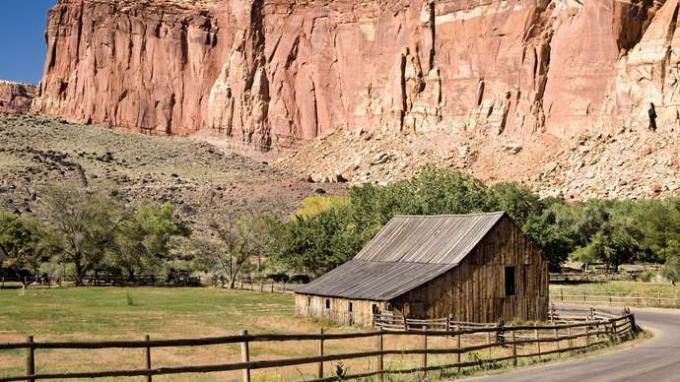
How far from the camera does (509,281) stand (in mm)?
34969

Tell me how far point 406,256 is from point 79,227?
3485 centimetres

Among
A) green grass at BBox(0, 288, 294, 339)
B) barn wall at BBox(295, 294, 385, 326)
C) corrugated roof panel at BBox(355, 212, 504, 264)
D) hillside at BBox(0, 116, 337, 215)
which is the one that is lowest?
green grass at BBox(0, 288, 294, 339)

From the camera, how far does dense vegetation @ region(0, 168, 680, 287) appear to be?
192 feet

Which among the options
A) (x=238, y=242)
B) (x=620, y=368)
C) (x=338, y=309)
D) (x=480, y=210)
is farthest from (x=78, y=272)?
(x=620, y=368)

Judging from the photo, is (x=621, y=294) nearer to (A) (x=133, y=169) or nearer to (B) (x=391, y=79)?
(A) (x=133, y=169)

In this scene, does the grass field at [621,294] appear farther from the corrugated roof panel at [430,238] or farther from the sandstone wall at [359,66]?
the sandstone wall at [359,66]

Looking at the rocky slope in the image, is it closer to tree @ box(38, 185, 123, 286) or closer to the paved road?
tree @ box(38, 185, 123, 286)

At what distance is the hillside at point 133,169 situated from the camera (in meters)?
100

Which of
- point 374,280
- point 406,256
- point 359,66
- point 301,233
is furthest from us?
point 359,66

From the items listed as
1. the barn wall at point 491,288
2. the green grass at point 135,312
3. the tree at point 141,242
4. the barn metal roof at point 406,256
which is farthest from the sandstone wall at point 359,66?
the barn wall at point 491,288

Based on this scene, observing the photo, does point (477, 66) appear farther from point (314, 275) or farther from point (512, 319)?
point (512, 319)

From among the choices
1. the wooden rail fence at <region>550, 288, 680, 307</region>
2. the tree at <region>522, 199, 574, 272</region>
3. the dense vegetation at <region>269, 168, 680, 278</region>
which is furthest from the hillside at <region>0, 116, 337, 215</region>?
the wooden rail fence at <region>550, 288, 680, 307</region>

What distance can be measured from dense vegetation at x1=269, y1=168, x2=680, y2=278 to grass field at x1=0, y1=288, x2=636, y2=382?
5.97 metres

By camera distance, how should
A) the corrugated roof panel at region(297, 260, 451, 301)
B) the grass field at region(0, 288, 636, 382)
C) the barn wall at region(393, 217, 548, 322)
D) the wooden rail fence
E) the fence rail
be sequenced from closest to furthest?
the fence rail → the grass field at region(0, 288, 636, 382) → the barn wall at region(393, 217, 548, 322) → the corrugated roof panel at region(297, 260, 451, 301) → the wooden rail fence
